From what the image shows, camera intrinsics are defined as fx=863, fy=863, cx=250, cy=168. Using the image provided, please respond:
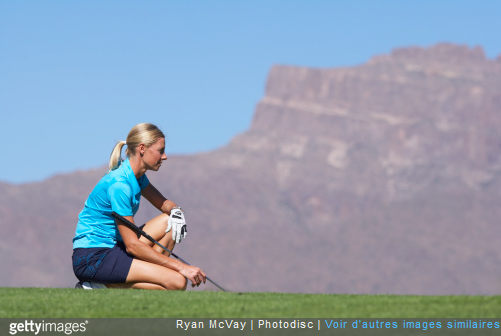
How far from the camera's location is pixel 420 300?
840 centimetres

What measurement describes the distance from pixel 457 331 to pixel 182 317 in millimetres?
2370

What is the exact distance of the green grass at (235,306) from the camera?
763 centimetres

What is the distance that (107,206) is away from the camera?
915cm

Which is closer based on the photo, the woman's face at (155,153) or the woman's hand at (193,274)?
the woman's hand at (193,274)

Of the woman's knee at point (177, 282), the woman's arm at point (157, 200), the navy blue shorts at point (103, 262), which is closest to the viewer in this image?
the navy blue shorts at point (103, 262)

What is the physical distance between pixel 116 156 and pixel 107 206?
0.55m

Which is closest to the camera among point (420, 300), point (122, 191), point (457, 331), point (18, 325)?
point (457, 331)

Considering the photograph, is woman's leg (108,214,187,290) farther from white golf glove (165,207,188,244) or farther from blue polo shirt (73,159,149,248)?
blue polo shirt (73,159,149,248)

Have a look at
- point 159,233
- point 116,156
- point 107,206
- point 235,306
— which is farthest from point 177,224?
point 235,306

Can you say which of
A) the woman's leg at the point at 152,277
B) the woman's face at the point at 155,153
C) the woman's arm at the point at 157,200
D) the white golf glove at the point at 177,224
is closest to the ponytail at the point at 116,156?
the woman's face at the point at 155,153

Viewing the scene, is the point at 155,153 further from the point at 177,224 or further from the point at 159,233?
the point at 159,233

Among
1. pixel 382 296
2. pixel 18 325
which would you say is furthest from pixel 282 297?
pixel 18 325

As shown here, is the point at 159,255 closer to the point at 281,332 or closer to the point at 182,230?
the point at 182,230

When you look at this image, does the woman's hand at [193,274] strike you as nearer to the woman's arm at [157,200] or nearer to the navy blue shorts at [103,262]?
the navy blue shorts at [103,262]
